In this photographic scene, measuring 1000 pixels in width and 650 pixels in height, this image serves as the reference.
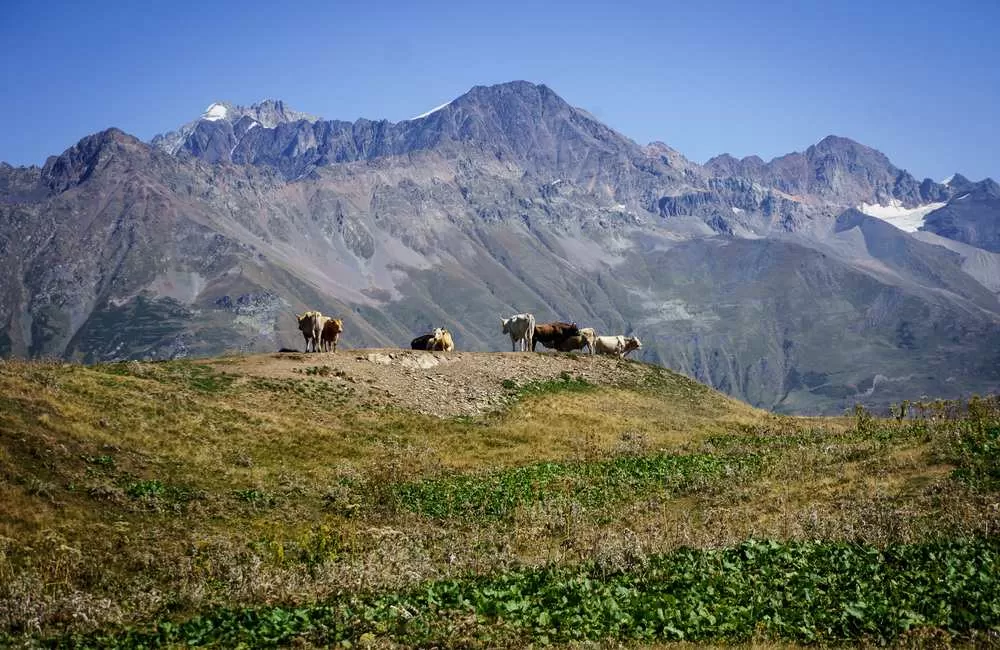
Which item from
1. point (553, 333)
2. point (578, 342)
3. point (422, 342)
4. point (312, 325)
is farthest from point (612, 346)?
point (312, 325)

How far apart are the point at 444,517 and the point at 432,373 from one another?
22938 mm

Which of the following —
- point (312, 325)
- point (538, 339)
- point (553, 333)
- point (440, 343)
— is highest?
point (553, 333)

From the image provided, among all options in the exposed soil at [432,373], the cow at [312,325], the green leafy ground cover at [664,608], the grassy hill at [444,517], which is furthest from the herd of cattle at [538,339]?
the green leafy ground cover at [664,608]

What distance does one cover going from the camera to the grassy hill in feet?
51.2

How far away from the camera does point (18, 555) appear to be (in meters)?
20.3

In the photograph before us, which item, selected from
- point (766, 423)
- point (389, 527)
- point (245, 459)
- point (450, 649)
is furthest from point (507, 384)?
point (450, 649)

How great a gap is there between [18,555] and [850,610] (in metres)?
18.4

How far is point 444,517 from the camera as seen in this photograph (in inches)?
1099

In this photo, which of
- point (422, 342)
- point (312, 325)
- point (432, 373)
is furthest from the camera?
point (422, 342)

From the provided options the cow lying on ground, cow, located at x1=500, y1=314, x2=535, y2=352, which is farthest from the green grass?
the cow lying on ground

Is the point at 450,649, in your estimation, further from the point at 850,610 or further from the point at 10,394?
the point at 10,394

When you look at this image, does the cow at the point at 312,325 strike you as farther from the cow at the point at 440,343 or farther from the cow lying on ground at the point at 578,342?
the cow lying on ground at the point at 578,342

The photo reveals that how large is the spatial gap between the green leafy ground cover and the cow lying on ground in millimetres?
47145

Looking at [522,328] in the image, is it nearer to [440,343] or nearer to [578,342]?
[578,342]
